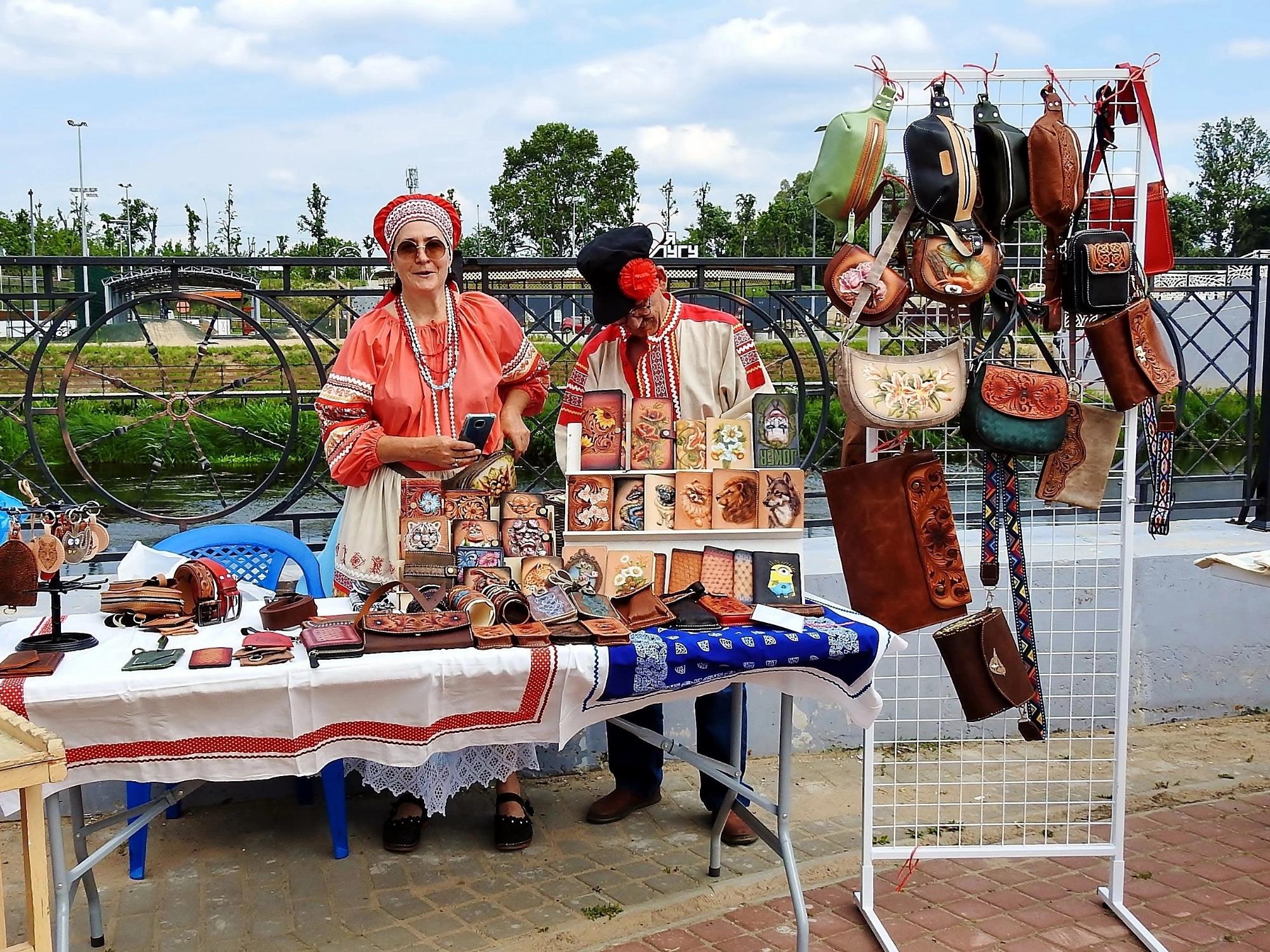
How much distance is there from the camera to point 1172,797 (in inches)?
146

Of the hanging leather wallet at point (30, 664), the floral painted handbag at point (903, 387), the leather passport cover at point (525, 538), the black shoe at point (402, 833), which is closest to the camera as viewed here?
the hanging leather wallet at point (30, 664)

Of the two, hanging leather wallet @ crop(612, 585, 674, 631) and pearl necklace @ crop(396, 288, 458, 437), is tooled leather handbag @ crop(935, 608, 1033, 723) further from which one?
pearl necklace @ crop(396, 288, 458, 437)

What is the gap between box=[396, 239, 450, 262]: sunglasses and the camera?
3018mm

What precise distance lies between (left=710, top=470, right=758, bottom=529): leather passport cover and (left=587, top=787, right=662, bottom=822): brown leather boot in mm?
1179

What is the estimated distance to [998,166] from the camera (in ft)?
8.89

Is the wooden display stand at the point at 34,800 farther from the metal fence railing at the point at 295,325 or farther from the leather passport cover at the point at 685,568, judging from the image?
the metal fence railing at the point at 295,325

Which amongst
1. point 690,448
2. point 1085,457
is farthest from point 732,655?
point 1085,457

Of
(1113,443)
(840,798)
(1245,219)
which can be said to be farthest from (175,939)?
(1245,219)

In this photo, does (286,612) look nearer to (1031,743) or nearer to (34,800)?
(34,800)

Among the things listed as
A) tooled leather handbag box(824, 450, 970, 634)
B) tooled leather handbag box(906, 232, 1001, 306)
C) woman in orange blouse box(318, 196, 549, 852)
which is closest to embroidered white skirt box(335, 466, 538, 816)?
woman in orange blouse box(318, 196, 549, 852)

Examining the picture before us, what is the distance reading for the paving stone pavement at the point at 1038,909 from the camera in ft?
9.16

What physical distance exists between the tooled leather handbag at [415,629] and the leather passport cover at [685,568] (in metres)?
0.54

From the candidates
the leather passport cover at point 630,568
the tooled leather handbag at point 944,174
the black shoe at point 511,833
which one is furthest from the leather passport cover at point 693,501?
the black shoe at point 511,833

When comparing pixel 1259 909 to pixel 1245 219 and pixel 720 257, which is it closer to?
pixel 720 257
